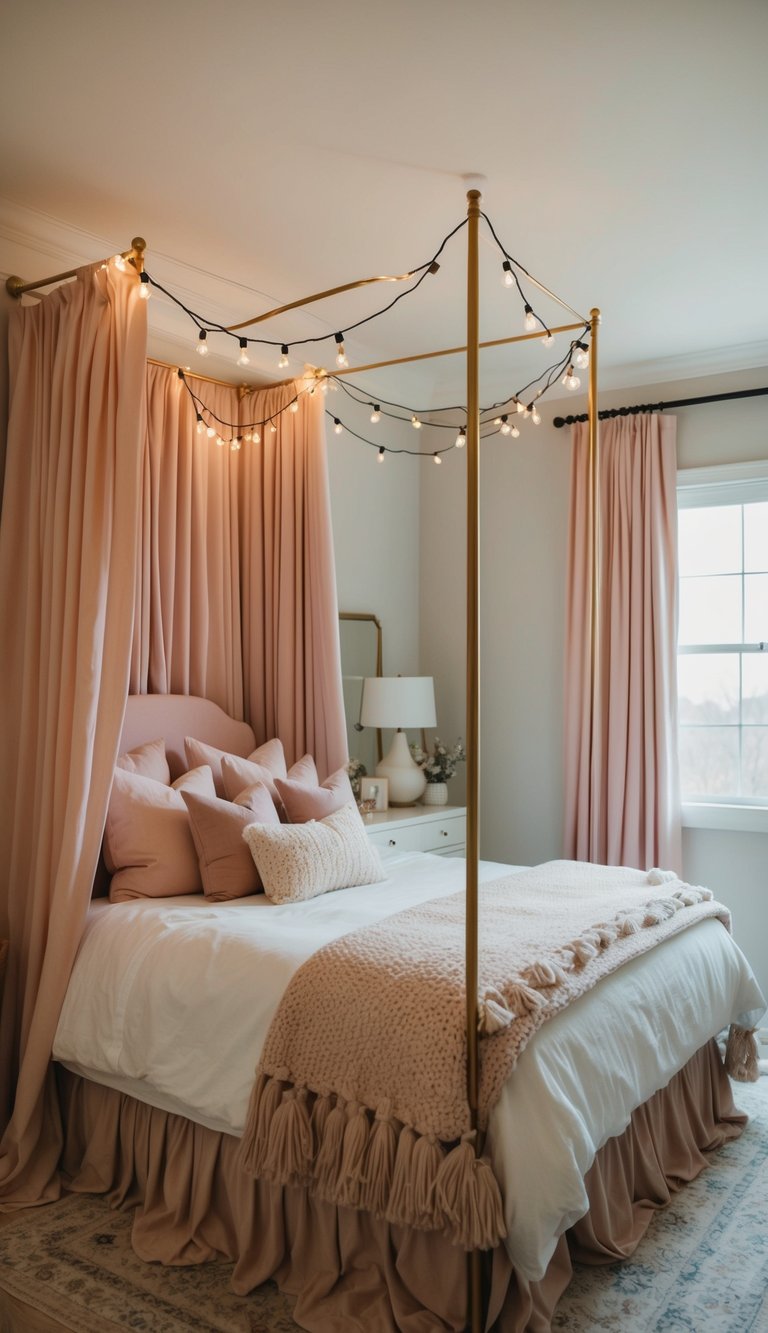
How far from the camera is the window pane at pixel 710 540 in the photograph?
4.67 meters

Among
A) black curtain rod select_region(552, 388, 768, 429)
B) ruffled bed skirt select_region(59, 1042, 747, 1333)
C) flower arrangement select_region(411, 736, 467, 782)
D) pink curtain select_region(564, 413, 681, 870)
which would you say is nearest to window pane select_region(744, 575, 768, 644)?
pink curtain select_region(564, 413, 681, 870)

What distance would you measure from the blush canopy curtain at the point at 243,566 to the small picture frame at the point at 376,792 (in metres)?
0.49

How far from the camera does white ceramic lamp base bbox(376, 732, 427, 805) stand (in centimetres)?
470

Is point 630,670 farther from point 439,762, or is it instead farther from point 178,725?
point 178,725

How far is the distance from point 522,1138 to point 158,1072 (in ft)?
3.31

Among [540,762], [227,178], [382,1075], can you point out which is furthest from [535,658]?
[382,1075]

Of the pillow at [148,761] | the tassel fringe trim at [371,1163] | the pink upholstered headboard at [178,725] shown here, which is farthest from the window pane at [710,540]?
the tassel fringe trim at [371,1163]

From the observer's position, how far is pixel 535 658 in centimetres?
514

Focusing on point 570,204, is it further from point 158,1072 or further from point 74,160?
point 158,1072

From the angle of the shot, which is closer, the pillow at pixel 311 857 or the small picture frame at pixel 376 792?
the pillow at pixel 311 857

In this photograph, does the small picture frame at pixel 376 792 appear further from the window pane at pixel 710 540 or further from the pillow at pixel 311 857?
the window pane at pixel 710 540

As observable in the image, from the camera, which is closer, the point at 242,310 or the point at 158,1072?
the point at 158,1072

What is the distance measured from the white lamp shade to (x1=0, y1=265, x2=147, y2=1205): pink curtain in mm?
1885

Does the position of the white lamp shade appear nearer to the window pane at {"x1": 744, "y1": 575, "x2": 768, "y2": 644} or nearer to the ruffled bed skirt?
the window pane at {"x1": 744, "y1": 575, "x2": 768, "y2": 644}
